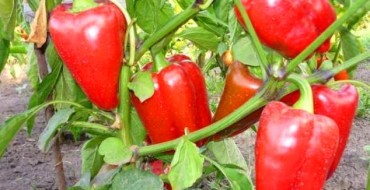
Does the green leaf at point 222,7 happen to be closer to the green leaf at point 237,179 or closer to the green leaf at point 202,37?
the green leaf at point 202,37

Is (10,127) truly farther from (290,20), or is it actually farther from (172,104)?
(290,20)

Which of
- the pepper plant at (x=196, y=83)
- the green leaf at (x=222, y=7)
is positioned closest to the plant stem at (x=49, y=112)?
the pepper plant at (x=196, y=83)

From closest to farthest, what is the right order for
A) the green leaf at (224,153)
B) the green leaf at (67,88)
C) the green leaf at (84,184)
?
1. the green leaf at (84,184)
2. the green leaf at (67,88)
3. the green leaf at (224,153)

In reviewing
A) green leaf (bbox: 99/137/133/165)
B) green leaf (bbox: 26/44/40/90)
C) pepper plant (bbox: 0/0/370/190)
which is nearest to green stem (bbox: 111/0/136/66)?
pepper plant (bbox: 0/0/370/190)

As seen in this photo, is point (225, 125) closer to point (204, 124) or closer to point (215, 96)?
point (204, 124)

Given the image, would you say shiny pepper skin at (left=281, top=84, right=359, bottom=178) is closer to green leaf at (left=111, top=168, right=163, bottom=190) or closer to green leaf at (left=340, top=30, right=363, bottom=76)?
green leaf at (left=340, top=30, right=363, bottom=76)

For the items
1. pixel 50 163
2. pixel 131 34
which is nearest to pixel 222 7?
pixel 131 34

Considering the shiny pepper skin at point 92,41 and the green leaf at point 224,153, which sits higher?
the shiny pepper skin at point 92,41
